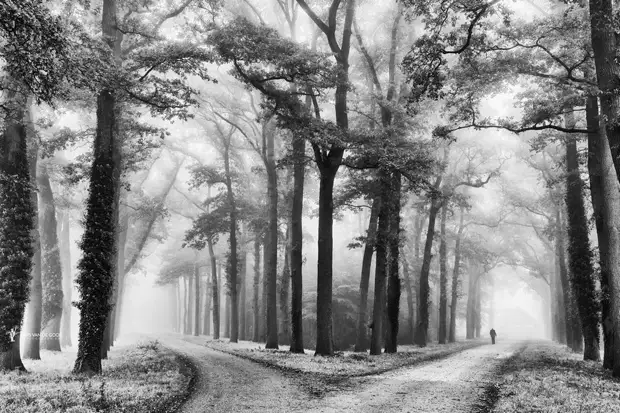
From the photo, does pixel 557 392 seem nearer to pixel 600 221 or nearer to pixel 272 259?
pixel 600 221

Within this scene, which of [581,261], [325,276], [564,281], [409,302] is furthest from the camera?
[409,302]

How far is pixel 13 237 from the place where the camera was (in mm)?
13023

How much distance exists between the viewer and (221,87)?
29.3 meters

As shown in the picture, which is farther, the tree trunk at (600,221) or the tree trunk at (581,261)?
the tree trunk at (581,261)

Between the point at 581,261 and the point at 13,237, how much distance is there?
21.9 m

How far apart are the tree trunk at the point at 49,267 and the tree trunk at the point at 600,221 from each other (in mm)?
22335

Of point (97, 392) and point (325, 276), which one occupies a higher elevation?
point (325, 276)

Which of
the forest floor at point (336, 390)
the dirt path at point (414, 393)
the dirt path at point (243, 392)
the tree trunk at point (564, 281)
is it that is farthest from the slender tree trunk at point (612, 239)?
the tree trunk at point (564, 281)

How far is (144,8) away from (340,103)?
8.40 meters

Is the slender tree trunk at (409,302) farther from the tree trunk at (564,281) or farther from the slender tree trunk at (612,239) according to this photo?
the slender tree trunk at (612,239)

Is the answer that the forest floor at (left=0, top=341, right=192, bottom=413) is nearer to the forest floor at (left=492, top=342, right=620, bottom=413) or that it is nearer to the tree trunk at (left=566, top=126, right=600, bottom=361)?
the forest floor at (left=492, top=342, right=620, bottom=413)

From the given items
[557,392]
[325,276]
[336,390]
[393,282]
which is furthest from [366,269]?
[557,392]

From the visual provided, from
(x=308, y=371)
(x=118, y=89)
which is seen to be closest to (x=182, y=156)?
(x=118, y=89)

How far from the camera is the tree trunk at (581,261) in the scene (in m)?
18.4
